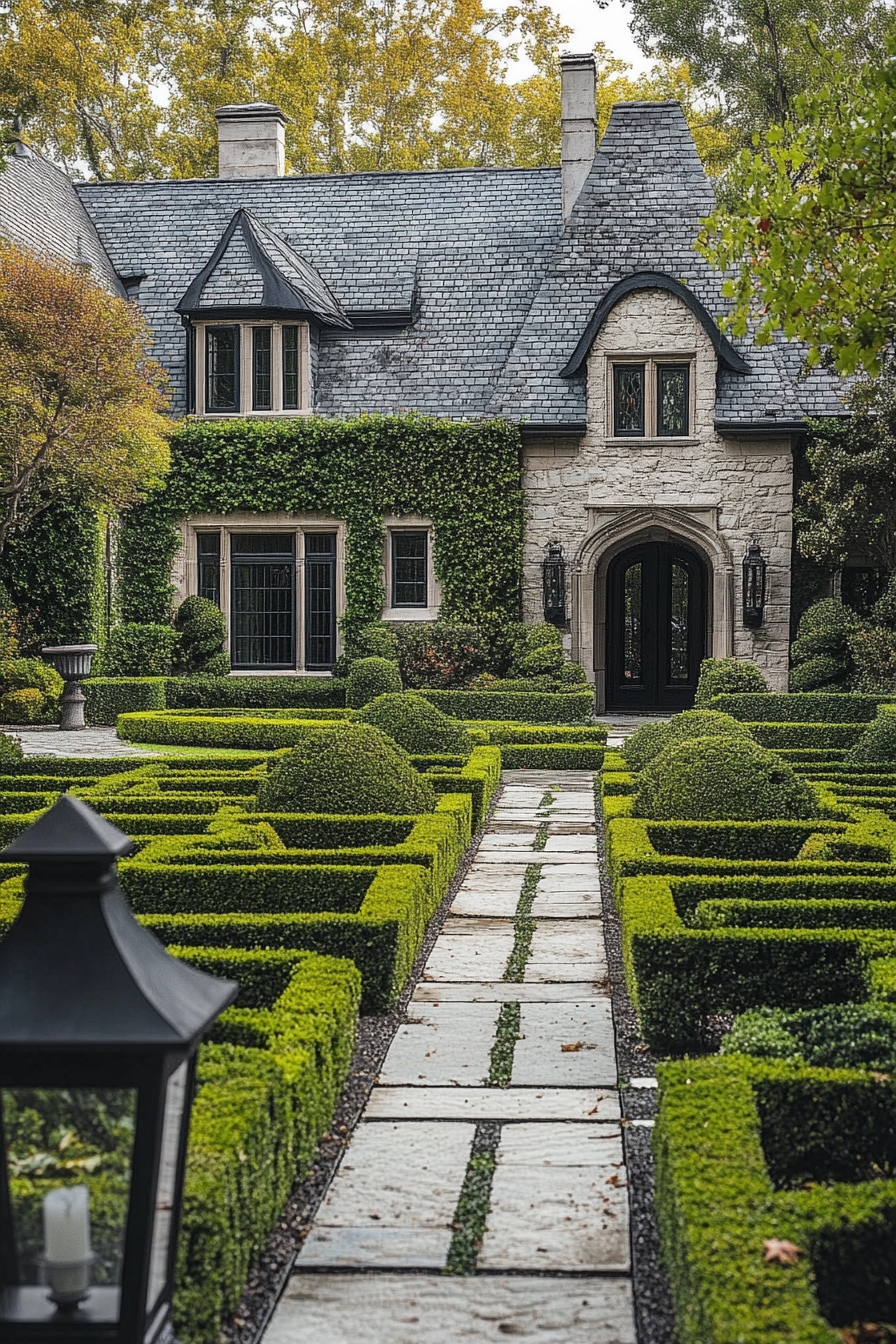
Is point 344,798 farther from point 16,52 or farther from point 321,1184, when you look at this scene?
point 16,52

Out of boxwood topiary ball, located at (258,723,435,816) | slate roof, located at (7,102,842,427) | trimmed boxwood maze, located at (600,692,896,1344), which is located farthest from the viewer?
slate roof, located at (7,102,842,427)

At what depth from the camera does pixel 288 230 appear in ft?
84.2

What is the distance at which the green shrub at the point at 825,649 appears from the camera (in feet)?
68.6

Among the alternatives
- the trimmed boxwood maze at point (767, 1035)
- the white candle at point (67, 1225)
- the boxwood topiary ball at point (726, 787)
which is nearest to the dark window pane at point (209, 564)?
the trimmed boxwood maze at point (767, 1035)

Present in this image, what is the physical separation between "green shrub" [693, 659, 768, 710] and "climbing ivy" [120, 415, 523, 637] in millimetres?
3983

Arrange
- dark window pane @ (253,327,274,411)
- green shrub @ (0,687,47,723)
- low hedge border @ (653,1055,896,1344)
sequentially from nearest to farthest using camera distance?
low hedge border @ (653,1055,896,1344) → green shrub @ (0,687,47,723) → dark window pane @ (253,327,274,411)

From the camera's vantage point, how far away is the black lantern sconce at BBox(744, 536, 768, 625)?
22016mm

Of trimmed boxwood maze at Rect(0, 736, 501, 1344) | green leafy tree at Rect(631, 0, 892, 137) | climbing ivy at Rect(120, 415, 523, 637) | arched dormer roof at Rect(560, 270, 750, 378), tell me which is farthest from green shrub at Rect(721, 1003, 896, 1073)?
green leafy tree at Rect(631, 0, 892, 137)

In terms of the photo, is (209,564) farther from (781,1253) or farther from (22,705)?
(781,1253)

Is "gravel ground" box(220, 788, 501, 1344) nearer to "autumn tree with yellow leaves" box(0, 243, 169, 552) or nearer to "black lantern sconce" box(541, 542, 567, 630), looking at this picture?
"autumn tree with yellow leaves" box(0, 243, 169, 552)

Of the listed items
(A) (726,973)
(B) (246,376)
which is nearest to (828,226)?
(A) (726,973)

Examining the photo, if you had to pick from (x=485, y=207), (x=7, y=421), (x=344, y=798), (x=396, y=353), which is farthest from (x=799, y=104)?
(x=485, y=207)

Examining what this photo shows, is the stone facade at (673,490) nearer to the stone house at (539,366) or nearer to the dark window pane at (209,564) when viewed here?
the stone house at (539,366)

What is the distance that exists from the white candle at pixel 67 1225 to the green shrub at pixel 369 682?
16.9 m
